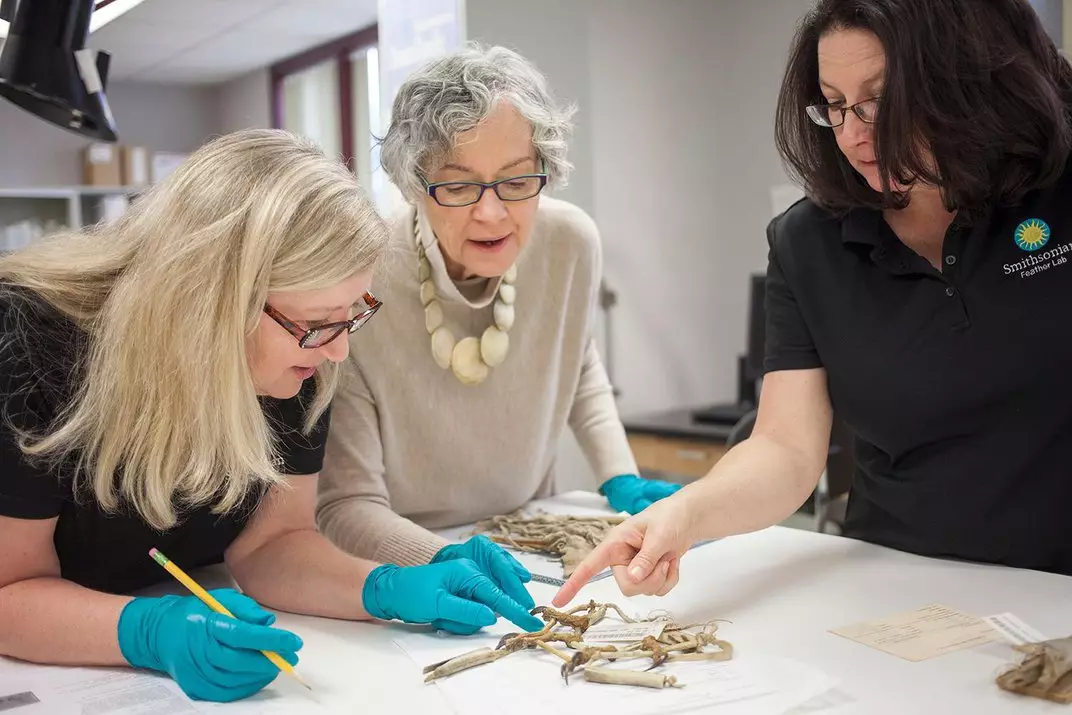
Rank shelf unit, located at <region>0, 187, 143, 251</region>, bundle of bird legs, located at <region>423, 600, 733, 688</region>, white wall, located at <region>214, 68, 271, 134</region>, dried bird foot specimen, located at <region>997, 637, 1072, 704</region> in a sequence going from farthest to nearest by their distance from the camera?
white wall, located at <region>214, 68, 271, 134</region>, shelf unit, located at <region>0, 187, 143, 251</region>, bundle of bird legs, located at <region>423, 600, 733, 688</region>, dried bird foot specimen, located at <region>997, 637, 1072, 704</region>

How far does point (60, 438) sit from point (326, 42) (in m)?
2.60

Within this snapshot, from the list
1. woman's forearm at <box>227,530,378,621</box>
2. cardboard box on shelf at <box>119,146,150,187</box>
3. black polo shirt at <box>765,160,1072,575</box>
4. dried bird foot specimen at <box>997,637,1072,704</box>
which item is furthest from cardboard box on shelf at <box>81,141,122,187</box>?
dried bird foot specimen at <box>997,637,1072,704</box>

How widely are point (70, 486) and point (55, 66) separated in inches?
41.6

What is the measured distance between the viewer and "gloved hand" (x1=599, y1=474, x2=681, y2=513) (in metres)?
1.80

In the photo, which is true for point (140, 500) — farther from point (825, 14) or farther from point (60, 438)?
point (825, 14)

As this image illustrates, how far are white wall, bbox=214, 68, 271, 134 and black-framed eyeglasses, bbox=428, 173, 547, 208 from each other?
54.1 inches

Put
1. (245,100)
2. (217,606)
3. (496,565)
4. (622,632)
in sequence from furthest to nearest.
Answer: (245,100) < (496,565) < (622,632) < (217,606)

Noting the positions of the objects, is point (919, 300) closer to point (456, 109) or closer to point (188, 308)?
point (456, 109)

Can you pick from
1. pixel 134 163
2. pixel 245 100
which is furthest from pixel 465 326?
pixel 245 100

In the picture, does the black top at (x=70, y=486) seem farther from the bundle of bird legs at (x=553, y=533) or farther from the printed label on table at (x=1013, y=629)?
the printed label on table at (x=1013, y=629)

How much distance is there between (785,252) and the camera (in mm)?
1542

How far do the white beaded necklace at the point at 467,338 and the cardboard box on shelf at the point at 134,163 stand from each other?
118 cm

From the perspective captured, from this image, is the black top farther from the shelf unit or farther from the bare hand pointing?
the shelf unit

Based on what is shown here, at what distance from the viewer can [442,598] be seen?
1.17 m
